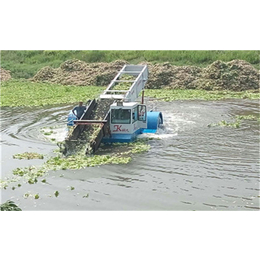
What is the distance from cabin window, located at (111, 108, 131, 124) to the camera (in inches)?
675

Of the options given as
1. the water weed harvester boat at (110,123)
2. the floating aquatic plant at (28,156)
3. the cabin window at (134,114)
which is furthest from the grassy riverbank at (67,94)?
the floating aquatic plant at (28,156)

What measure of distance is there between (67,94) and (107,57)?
12015mm

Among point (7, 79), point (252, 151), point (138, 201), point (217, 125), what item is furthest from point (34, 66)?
point (138, 201)

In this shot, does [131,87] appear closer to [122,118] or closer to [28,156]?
[122,118]

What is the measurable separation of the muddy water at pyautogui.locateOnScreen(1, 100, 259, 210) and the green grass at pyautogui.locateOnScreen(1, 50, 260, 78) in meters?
18.5

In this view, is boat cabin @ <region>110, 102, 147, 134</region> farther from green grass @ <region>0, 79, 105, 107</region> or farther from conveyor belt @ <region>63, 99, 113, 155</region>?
green grass @ <region>0, 79, 105, 107</region>

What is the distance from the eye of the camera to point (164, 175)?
1351 cm

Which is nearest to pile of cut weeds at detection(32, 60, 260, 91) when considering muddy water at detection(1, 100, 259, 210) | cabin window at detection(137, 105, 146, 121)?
muddy water at detection(1, 100, 259, 210)

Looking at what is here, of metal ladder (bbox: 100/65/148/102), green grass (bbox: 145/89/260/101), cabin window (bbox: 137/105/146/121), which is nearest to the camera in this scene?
cabin window (bbox: 137/105/146/121)

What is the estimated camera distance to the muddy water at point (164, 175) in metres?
11.5

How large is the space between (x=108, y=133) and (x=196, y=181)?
5.16m

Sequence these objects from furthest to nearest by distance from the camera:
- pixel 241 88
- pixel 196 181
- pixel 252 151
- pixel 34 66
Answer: pixel 34 66 < pixel 241 88 < pixel 252 151 < pixel 196 181

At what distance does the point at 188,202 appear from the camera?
1145 centimetres

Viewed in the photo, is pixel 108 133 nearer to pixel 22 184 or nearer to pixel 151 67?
pixel 22 184
